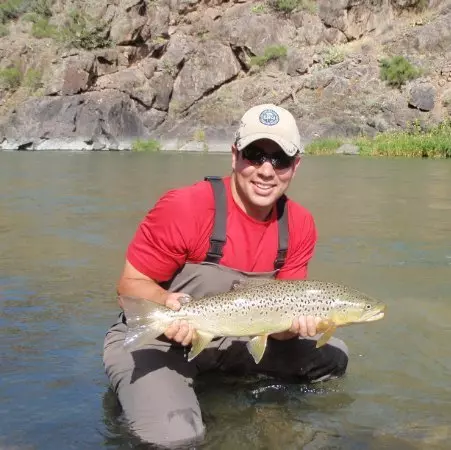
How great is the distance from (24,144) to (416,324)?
1415 inches

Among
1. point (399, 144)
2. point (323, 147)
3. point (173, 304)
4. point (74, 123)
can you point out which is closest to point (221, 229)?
point (173, 304)

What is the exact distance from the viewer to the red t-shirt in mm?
3852

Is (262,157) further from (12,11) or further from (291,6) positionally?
(12,11)

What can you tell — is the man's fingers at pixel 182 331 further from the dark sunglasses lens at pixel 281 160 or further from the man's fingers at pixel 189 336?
the dark sunglasses lens at pixel 281 160

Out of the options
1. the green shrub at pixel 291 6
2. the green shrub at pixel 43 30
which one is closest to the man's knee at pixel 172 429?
the green shrub at pixel 291 6

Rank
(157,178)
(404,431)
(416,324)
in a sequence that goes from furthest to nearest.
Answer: (157,178), (416,324), (404,431)

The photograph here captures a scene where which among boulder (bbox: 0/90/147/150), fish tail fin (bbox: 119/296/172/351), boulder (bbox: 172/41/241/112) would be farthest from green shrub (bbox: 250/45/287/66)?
fish tail fin (bbox: 119/296/172/351)

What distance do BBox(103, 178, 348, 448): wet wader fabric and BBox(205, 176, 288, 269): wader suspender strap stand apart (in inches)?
0.8

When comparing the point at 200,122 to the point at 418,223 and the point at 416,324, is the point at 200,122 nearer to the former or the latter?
the point at 418,223

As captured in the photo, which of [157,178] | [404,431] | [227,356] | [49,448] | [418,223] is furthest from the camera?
[157,178]

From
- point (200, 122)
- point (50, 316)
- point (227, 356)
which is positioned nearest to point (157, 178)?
point (50, 316)

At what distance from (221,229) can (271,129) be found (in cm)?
63

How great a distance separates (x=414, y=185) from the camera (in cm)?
1692

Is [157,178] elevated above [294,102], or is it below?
below
